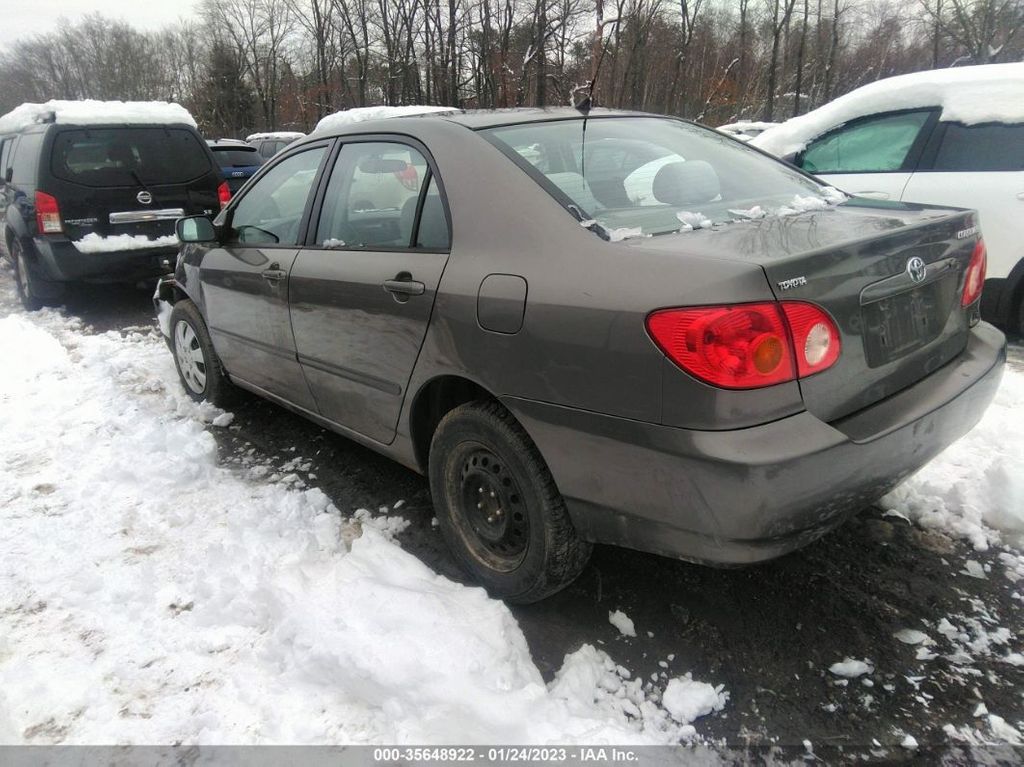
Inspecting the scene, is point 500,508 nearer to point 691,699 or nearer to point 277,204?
point 691,699

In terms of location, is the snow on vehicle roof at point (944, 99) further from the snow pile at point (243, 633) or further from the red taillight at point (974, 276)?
the snow pile at point (243, 633)

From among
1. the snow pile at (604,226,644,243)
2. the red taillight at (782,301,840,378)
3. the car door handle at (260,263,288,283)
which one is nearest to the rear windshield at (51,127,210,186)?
the car door handle at (260,263,288,283)

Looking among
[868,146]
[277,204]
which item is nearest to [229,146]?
[277,204]

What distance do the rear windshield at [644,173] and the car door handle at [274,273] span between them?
1.28 meters

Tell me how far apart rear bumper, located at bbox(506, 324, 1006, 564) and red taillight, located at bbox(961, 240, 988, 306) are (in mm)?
384

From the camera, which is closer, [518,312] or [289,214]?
[518,312]

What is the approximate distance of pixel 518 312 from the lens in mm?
2084

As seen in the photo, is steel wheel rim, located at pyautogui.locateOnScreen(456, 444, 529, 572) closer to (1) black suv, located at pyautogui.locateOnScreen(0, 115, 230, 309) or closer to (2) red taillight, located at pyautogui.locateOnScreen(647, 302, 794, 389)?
(2) red taillight, located at pyautogui.locateOnScreen(647, 302, 794, 389)

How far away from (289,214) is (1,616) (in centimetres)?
208

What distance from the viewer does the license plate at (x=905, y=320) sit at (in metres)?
1.96

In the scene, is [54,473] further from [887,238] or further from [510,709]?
[887,238]

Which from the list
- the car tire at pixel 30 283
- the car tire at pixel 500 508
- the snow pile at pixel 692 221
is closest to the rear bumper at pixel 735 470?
the car tire at pixel 500 508

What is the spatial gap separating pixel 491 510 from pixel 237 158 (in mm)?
13332

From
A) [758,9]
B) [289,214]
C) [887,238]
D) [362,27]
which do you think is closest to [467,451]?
[887,238]
